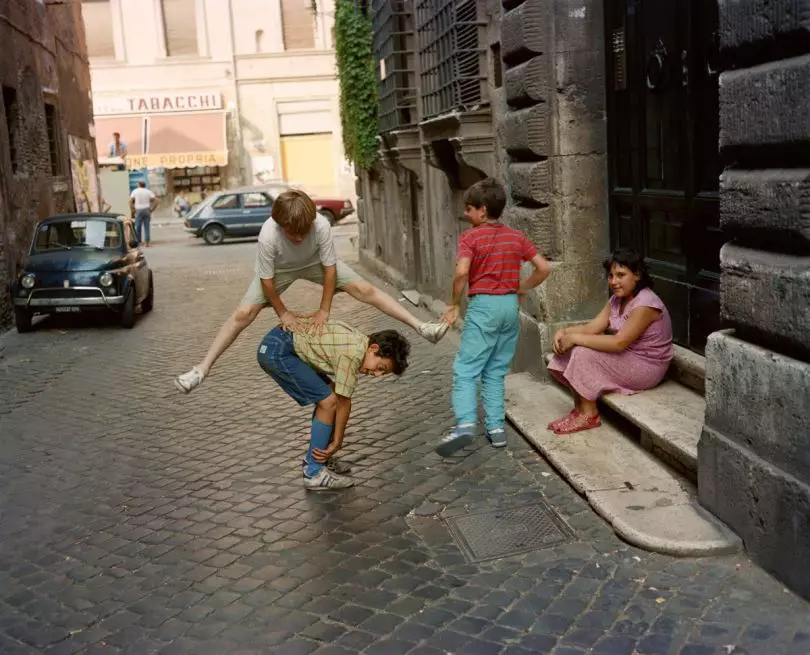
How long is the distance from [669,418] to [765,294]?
1512mm

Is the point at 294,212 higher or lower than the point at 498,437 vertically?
higher

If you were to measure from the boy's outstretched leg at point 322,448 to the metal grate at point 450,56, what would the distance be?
14.6ft

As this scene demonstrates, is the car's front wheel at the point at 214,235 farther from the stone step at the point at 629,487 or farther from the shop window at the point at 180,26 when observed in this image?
the stone step at the point at 629,487

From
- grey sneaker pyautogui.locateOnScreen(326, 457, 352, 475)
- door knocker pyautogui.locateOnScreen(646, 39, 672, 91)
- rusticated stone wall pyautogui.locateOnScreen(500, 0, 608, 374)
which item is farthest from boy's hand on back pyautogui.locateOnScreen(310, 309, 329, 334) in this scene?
door knocker pyautogui.locateOnScreen(646, 39, 672, 91)

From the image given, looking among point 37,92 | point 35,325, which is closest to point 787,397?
point 35,325

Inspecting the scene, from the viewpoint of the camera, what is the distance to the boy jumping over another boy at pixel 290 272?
5121mm

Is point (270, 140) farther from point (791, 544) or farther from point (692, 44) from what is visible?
point (791, 544)

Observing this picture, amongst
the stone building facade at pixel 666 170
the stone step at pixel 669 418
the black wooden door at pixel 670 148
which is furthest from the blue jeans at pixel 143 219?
the stone step at pixel 669 418

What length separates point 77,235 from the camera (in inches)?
520

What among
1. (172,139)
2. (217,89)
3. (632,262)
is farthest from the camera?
(217,89)

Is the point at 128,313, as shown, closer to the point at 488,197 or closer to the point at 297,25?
the point at 488,197

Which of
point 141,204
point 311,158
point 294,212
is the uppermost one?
point 311,158

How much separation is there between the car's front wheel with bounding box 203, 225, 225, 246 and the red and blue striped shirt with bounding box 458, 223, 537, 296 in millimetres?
20588

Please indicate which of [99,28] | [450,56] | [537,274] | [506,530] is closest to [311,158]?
[99,28]
